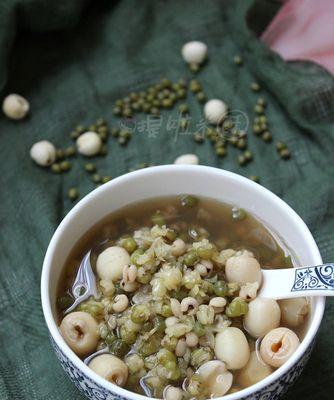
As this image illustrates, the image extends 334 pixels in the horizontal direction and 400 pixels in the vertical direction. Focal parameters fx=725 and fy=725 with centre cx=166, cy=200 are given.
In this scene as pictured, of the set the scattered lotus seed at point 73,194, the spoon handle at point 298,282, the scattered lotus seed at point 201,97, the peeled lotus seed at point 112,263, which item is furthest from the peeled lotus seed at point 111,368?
the scattered lotus seed at point 201,97

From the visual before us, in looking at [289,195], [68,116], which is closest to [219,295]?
[289,195]

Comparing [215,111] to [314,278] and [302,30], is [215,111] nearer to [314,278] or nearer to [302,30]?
[302,30]

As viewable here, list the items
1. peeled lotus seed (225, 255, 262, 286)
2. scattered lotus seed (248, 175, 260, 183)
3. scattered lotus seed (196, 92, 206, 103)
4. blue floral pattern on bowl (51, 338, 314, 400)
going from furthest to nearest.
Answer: scattered lotus seed (196, 92, 206, 103) < scattered lotus seed (248, 175, 260, 183) < peeled lotus seed (225, 255, 262, 286) < blue floral pattern on bowl (51, 338, 314, 400)

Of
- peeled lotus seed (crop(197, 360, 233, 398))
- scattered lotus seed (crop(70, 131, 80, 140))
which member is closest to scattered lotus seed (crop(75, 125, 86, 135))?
scattered lotus seed (crop(70, 131, 80, 140))

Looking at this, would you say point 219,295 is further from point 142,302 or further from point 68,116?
point 68,116

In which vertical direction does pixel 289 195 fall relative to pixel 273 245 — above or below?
below

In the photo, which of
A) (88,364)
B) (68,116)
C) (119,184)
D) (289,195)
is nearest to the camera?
(88,364)

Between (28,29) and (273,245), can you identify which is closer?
(273,245)

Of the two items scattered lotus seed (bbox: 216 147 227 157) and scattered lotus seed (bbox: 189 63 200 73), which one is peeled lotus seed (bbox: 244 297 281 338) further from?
scattered lotus seed (bbox: 189 63 200 73)
